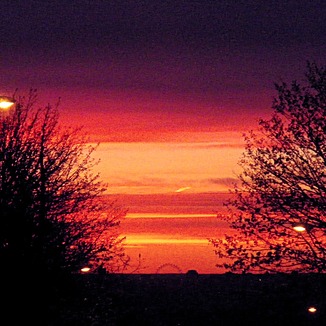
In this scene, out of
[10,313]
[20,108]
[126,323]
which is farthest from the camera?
[126,323]

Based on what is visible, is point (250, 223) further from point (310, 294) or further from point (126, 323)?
point (126, 323)

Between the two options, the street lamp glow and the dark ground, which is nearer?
the street lamp glow

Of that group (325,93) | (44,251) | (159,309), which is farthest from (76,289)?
(159,309)

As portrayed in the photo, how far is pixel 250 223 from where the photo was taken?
1487 inches

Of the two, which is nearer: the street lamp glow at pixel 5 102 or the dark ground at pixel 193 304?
the street lamp glow at pixel 5 102

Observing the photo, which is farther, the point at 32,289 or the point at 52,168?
the point at 52,168

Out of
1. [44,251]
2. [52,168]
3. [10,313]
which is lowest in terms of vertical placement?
[10,313]

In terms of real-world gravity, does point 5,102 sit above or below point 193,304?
below

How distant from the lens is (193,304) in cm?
16912

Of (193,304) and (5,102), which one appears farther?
(193,304)

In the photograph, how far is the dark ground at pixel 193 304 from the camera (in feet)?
119

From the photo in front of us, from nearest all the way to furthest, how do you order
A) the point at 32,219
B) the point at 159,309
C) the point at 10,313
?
the point at 10,313, the point at 32,219, the point at 159,309

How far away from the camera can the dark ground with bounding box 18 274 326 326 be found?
36312 mm

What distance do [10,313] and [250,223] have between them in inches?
392
